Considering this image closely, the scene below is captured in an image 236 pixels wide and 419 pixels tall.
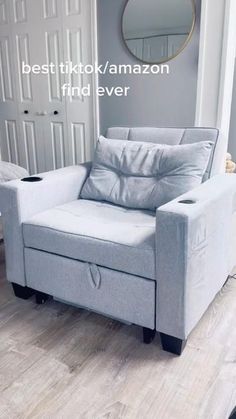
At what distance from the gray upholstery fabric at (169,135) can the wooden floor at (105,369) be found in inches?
32.0

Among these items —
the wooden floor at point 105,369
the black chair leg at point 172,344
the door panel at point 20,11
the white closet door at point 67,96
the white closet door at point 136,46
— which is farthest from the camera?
the door panel at point 20,11

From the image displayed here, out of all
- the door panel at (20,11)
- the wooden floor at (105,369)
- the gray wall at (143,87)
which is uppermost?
the door panel at (20,11)

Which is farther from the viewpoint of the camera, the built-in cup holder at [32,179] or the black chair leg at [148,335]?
the built-in cup holder at [32,179]

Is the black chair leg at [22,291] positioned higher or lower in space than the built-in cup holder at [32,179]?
lower

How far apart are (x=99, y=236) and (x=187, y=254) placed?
375 mm

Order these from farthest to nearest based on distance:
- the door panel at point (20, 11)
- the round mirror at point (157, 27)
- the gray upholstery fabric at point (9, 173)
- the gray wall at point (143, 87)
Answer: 1. the door panel at point (20, 11)
2. the gray wall at point (143, 87)
3. the round mirror at point (157, 27)
4. the gray upholstery fabric at point (9, 173)

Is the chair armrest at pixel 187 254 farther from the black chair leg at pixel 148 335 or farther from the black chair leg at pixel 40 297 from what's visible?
the black chair leg at pixel 40 297

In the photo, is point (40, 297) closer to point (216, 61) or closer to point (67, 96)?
point (216, 61)

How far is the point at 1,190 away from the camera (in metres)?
1.62

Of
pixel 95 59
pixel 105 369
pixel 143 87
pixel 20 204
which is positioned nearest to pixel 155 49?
pixel 143 87

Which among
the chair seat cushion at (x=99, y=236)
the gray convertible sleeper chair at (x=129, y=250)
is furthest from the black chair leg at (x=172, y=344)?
the chair seat cushion at (x=99, y=236)

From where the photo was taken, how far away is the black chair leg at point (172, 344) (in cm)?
135

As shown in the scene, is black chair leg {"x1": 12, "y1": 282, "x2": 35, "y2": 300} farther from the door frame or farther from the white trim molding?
the door frame

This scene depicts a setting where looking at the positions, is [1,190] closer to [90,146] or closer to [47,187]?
[47,187]
